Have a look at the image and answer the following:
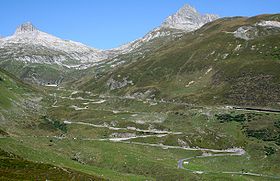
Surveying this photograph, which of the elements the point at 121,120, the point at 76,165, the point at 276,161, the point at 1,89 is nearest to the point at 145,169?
the point at 76,165

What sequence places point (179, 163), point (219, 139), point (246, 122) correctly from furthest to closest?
point (246, 122) → point (219, 139) → point (179, 163)

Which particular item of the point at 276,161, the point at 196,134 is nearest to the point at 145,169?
the point at 276,161

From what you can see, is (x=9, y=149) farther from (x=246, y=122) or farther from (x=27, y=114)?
(x=246, y=122)

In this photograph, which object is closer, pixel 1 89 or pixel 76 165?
pixel 76 165

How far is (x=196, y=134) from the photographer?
464 ft

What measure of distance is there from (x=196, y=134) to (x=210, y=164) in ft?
107

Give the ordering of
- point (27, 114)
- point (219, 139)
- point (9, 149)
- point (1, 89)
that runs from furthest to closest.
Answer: point (1, 89) < point (27, 114) < point (219, 139) < point (9, 149)

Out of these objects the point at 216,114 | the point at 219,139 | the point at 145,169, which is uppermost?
the point at 216,114

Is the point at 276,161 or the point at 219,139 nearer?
the point at 276,161

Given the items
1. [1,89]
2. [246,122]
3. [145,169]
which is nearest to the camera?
[145,169]

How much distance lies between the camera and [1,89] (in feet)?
609

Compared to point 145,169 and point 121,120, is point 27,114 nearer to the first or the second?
point 121,120

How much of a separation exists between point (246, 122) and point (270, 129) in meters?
15.1

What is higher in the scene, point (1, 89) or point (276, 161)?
point (1, 89)
